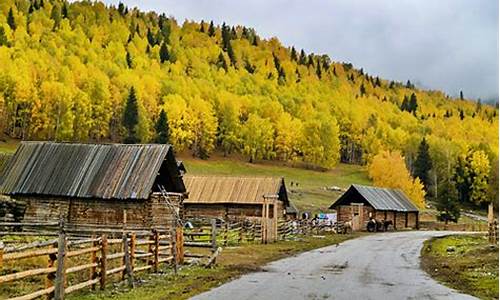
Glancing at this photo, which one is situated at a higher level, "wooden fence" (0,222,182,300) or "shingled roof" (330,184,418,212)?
"shingled roof" (330,184,418,212)

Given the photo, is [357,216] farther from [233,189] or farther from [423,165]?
[423,165]

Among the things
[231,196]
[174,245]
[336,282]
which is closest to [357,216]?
[231,196]

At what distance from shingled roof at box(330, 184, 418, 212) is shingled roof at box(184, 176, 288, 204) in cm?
1244

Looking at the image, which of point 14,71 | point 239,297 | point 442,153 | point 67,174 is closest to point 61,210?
point 67,174

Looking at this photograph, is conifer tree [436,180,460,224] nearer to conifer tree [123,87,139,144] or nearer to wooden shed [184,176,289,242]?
wooden shed [184,176,289,242]

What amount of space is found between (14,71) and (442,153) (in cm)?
8726

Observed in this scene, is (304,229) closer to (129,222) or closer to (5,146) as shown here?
(129,222)

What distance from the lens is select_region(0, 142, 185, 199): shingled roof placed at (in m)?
37.2

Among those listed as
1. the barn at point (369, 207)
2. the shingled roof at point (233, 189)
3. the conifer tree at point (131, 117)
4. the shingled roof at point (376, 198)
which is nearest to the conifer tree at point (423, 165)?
the shingled roof at point (376, 198)

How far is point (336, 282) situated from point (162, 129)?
93.5m

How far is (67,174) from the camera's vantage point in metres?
38.7

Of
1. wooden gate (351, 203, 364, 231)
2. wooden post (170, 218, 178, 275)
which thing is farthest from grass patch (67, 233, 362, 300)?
wooden gate (351, 203, 364, 231)

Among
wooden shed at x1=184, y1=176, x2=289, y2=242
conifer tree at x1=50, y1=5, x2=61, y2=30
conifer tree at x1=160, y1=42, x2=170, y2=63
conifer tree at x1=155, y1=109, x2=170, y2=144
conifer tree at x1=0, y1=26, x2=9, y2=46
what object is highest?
conifer tree at x1=50, y1=5, x2=61, y2=30

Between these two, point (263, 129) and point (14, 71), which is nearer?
point (14, 71)
